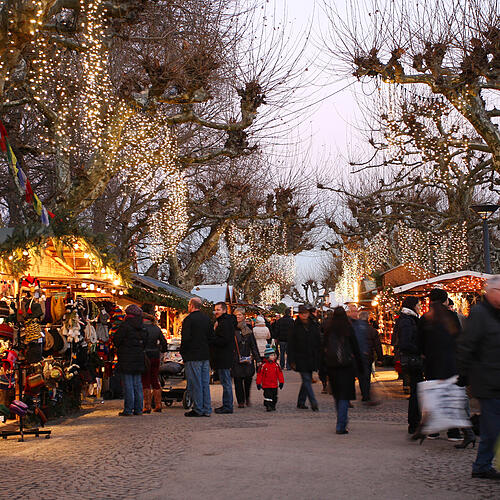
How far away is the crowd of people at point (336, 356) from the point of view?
Result: 6289 mm

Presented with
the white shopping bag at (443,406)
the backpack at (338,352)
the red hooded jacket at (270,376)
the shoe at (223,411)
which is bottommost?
the shoe at (223,411)

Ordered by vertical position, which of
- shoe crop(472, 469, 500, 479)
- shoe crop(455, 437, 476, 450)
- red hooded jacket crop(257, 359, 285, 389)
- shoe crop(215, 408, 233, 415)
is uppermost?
red hooded jacket crop(257, 359, 285, 389)

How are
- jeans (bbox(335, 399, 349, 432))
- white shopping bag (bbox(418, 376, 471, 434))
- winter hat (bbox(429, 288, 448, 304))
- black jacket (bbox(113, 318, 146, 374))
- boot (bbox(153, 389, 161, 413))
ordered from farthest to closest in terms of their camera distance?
boot (bbox(153, 389, 161, 413)) → black jacket (bbox(113, 318, 146, 374)) → jeans (bbox(335, 399, 349, 432)) → winter hat (bbox(429, 288, 448, 304)) → white shopping bag (bbox(418, 376, 471, 434))

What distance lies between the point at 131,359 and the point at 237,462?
549 cm

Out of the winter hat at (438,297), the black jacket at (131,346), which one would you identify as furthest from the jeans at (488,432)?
the black jacket at (131,346)

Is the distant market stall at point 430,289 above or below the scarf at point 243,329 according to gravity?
above

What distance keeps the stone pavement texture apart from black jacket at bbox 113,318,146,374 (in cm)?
127

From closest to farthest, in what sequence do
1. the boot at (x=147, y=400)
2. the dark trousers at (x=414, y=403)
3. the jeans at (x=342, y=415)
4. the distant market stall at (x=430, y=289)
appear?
the dark trousers at (x=414, y=403)
the jeans at (x=342, y=415)
the boot at (x=147, y=400)
the distant market stall at (x=430, y=289)

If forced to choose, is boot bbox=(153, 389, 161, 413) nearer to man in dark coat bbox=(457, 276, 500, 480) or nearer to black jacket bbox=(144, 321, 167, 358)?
black jacket bbox=(144, 321, 167, 358)

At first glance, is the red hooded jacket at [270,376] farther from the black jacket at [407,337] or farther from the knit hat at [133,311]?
the black jacket at [407,337]

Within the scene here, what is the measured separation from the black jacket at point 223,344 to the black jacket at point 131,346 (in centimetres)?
124

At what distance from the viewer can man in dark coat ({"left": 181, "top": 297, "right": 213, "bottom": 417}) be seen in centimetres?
1208

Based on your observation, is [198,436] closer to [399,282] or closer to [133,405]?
[133,405]

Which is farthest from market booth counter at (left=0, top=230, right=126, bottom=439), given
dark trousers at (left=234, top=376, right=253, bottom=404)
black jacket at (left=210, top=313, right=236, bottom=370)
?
dark trousers at (left=234, top=376, right=253, bottom=404)
